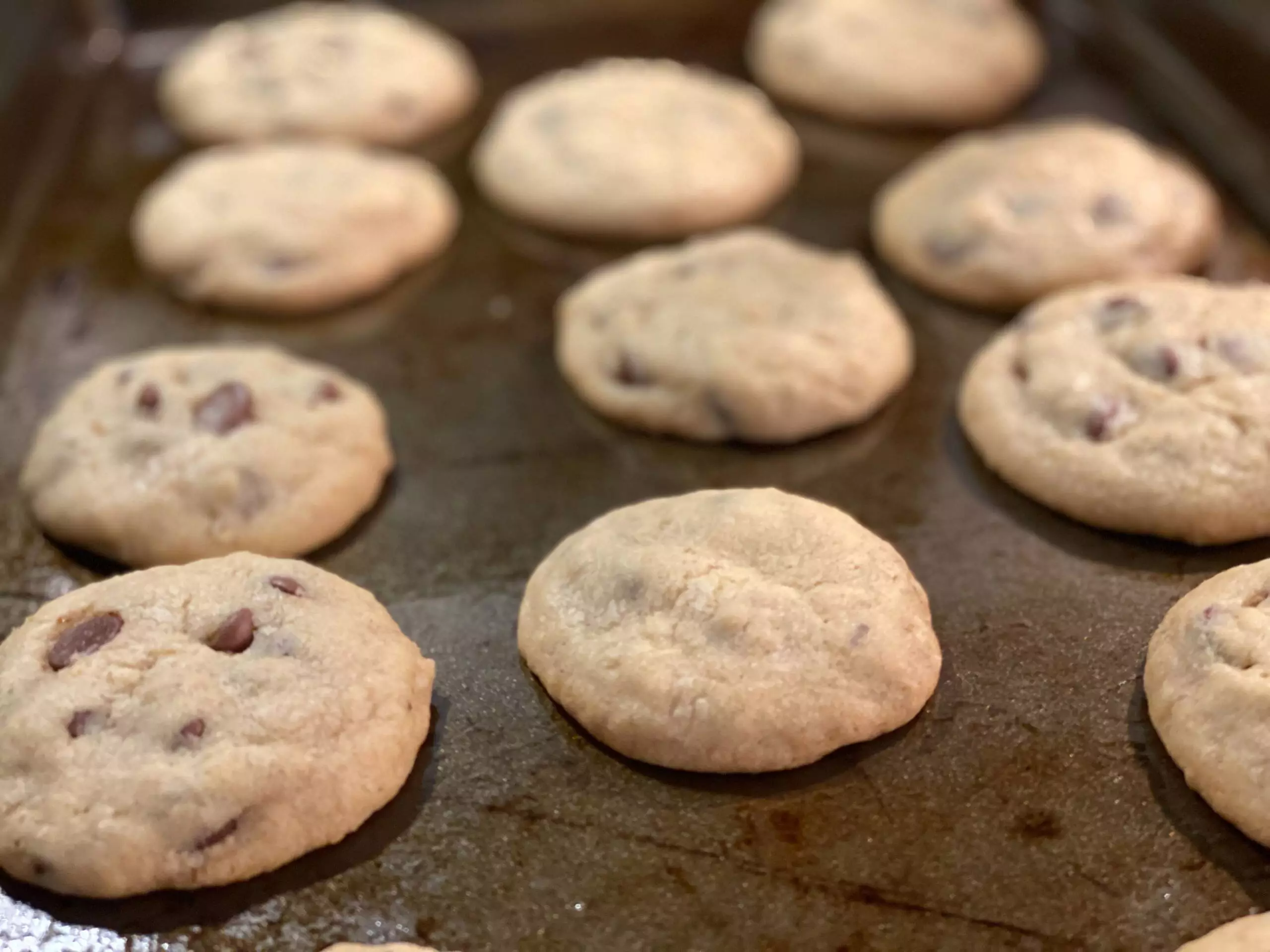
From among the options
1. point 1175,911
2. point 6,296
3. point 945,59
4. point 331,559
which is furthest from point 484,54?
point 1175,911

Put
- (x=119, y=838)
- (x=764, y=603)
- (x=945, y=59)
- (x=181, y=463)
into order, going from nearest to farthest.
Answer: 1. (x=119, y=838)
2. (x=764, y=603)
3. (x=181, y=463)
4. (x=945, y=59)

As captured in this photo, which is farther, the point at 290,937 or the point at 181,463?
the point at 181,463

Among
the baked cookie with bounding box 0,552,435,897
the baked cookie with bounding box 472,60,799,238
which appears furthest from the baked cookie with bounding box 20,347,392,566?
the baked cookie with bounding box 472,60,799,238

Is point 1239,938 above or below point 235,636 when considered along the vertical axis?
above

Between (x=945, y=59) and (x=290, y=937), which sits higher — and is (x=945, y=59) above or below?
above

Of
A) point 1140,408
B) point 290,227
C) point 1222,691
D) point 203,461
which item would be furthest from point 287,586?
point 1140,408

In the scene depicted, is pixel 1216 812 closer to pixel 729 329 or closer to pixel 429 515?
pixel 729 329

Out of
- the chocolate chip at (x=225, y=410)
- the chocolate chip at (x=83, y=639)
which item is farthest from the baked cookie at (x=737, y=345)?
the chocolate chip at (x=83, y=639)

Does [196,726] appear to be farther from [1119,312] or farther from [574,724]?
[1119,312]
